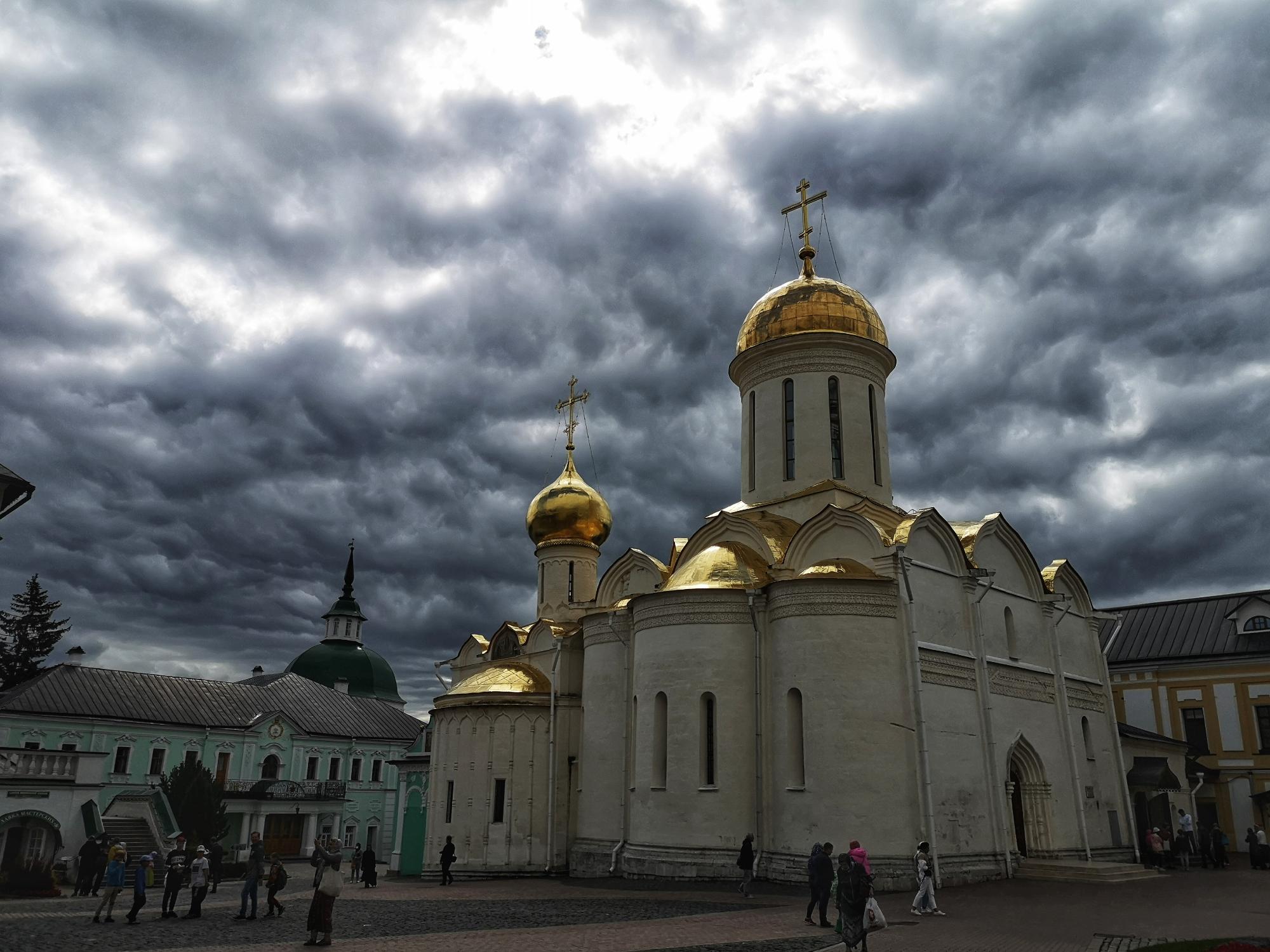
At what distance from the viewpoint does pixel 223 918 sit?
12500 mm

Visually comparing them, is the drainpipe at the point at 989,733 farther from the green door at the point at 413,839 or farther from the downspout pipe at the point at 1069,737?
the green door at the point at 413,839

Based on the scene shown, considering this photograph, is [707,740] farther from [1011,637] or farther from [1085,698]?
[1085,698]

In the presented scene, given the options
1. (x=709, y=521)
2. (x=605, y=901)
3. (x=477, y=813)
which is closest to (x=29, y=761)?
(x=477, y=813)

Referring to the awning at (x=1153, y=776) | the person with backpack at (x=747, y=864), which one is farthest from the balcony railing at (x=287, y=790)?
the awning at (x=1153, y=776)

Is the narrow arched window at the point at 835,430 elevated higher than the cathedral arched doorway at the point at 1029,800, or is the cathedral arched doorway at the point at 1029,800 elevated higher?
the narrow arched window at the point at 835,430

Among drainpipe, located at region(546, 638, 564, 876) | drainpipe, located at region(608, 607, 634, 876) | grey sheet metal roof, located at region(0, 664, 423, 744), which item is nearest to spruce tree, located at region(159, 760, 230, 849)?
grey sheet metal roof, located at region(0, 664, 423, 744)

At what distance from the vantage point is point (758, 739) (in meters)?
16.1

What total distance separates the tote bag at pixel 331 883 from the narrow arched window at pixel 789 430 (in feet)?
43.4

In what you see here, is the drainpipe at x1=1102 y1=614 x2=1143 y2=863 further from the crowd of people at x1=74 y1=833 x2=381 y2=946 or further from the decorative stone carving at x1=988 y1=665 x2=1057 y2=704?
the crowd of people at x1=74 y1=833 x2=381 y2=946

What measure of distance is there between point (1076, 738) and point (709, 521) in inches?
361

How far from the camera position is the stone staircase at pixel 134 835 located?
924 inches

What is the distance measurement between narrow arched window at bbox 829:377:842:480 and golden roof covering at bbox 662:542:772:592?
10.1 feet

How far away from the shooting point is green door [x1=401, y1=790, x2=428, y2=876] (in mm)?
23844

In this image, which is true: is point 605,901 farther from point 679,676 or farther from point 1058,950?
point 1058,950
